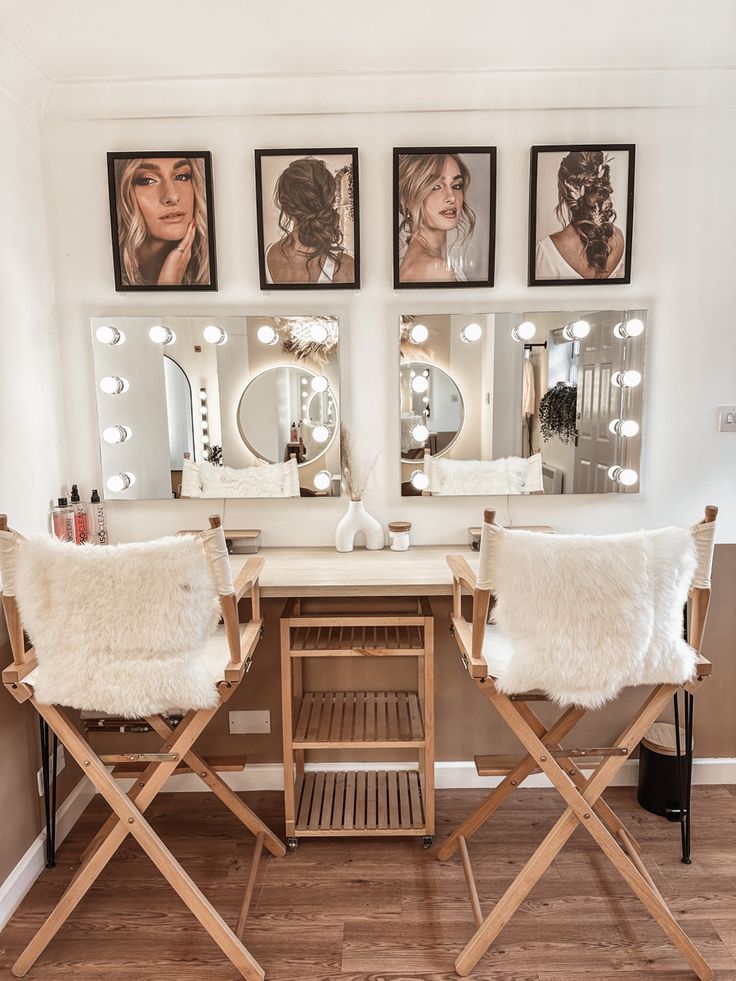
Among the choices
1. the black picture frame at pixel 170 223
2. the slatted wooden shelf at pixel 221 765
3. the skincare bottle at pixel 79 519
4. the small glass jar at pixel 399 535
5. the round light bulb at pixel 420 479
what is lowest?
the slatted wooden shelf at pixel 221 765

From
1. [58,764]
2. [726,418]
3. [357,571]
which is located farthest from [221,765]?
[726,418]

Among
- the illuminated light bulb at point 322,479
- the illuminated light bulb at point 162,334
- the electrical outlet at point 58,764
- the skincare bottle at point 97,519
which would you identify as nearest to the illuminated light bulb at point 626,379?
the illuminated light bulb at point 322,479

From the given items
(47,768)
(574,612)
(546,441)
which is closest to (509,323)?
(546,441)

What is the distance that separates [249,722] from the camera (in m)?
2.39

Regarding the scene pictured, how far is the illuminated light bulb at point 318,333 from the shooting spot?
231 cm

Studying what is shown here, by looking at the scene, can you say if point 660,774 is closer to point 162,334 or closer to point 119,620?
point 119,620

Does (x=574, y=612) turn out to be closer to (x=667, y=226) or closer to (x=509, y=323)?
(x=509, y=323)

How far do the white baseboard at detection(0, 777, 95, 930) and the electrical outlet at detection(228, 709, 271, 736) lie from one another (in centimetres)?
55

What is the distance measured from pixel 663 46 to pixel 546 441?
4.14 feet

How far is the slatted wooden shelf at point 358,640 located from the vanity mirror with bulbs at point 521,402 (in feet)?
1.70

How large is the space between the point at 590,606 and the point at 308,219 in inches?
62.0

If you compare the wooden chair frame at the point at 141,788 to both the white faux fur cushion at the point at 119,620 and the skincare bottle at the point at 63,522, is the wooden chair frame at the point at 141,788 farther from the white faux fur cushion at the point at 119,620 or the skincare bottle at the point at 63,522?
the skincare bottle at the point at 63,522

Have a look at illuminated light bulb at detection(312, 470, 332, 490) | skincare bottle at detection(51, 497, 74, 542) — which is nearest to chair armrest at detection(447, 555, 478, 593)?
illuminated light bulb at detection(312, 470, 332, 490)

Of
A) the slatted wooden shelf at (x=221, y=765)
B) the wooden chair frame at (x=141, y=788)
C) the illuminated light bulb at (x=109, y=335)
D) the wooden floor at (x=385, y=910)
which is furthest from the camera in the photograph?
the illuminated light bulb at (x=109, y=335)
